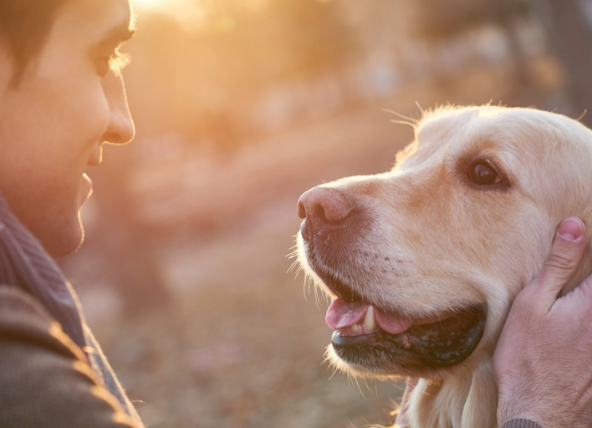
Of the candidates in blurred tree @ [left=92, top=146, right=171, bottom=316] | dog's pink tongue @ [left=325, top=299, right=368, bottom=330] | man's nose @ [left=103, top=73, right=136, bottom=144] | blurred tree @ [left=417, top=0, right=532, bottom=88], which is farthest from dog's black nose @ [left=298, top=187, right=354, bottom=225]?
blurred tree @ [left=417, top=0, right=532, bottom=88]

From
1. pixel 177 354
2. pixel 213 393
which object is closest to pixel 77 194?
pixel 213 393

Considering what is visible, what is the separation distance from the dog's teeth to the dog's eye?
2.54 ft

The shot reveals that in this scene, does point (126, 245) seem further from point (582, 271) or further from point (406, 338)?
point (582, 271)

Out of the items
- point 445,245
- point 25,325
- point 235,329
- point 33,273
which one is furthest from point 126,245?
point 25,325

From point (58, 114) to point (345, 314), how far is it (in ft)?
5.03

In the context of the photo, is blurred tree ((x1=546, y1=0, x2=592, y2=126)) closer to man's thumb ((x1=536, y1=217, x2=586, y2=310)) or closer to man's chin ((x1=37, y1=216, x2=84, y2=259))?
man's thumb ((x1=536, y1=217, x2=586, y2=310))

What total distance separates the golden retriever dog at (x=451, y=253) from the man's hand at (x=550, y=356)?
0.19m

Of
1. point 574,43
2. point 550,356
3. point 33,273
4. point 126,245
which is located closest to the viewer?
point 33,273

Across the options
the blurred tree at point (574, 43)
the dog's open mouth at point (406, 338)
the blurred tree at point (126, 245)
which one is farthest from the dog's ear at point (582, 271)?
the blurred tree at point (126, 245)

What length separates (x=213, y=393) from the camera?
6773 millimetres

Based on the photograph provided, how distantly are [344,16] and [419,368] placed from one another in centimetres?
4433

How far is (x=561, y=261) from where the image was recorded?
2535 millimetres

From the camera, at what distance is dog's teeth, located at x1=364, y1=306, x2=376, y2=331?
9.13ft

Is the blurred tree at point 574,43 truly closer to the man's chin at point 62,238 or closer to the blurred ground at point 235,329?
the blurred ground at point 235,329
